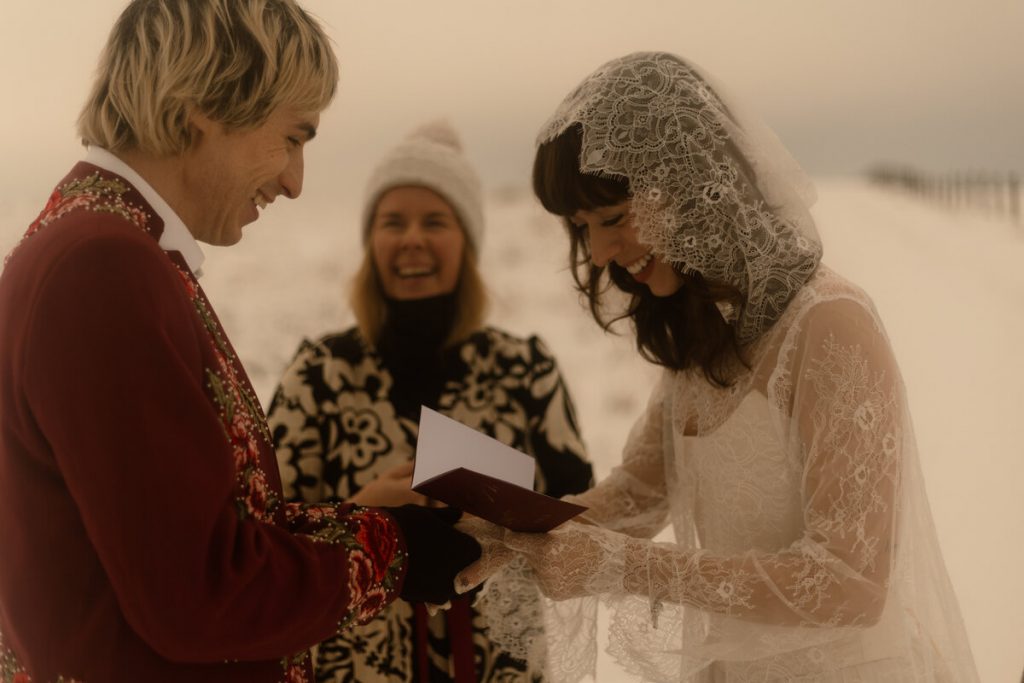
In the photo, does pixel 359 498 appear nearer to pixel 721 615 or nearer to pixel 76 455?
pixel 721 615

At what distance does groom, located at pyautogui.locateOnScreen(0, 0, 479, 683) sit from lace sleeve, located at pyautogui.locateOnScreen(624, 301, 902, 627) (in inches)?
21.3

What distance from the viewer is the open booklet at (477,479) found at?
132 centimetres

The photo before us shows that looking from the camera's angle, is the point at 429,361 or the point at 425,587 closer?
the point at 425,587

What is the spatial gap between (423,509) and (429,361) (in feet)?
2.91

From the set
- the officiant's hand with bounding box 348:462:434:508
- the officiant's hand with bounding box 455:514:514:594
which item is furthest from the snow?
the officiant's hand with bounding box 455:514:514:594

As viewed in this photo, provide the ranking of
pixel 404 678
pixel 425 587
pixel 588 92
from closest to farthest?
pixel 425 587
pixel 588 92
pixel 404 678

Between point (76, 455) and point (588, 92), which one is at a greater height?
point (588, 92)

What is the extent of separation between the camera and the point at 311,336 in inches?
122

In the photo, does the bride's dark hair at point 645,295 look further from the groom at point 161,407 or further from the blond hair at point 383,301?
the blond hair at point 383,301

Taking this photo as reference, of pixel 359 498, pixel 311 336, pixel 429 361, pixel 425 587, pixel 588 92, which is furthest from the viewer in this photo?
pixel 311 336

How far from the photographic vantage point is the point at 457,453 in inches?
57.2

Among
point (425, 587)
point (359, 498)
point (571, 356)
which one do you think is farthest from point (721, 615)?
point (571, 356)

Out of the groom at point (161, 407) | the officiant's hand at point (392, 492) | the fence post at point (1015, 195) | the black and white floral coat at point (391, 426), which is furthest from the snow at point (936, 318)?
the groom at point (161, 407)

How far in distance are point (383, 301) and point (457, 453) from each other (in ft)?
3.24
